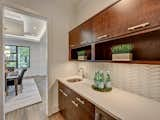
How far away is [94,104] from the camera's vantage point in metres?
1.33

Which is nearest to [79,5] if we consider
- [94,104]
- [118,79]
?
[118,79]

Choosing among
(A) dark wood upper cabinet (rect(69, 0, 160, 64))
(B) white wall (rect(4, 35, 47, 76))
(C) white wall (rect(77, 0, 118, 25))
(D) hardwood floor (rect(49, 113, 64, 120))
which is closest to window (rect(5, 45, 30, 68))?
(B) white wall (rect(4, 35, 47, 76))

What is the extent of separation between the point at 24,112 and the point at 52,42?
1901 millimetres

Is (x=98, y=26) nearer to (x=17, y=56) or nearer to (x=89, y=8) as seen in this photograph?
(x=89, y=8)

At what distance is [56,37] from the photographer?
2.81m

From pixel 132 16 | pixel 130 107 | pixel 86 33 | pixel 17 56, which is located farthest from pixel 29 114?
pixel 17 56

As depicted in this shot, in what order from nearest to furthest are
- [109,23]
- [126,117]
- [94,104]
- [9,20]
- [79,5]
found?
[126,117] < [94,104] < [109,23] < [79,5] < [9,20]

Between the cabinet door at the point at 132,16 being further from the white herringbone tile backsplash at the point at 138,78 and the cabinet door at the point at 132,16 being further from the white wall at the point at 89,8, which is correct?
the white wall at the point at 89,8

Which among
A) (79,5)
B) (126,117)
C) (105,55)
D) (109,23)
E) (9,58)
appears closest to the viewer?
(126,117)

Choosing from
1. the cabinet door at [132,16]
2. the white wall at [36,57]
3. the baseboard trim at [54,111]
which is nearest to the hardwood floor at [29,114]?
the baseboard trim at [54,111]

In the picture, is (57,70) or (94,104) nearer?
(94,104)

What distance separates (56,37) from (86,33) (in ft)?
3.17

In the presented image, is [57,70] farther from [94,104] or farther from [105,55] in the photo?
[94,104]

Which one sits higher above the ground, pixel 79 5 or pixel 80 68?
pixel 79 5
